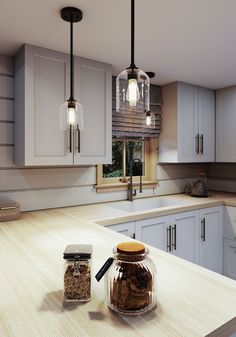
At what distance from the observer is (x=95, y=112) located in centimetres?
225

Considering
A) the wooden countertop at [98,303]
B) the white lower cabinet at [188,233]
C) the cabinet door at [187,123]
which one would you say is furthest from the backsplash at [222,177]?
the wooden countertop at [98,303]

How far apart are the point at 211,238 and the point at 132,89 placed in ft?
7.09

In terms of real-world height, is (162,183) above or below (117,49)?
Result: below

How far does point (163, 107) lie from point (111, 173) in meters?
0.97

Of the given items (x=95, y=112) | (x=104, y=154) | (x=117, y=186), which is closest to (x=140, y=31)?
(x=95, y=112)

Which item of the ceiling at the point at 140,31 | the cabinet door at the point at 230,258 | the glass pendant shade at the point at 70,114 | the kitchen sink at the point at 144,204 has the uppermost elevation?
the ceiling at the point at 140,31

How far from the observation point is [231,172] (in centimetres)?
342

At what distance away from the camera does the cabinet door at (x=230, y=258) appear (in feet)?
9.06

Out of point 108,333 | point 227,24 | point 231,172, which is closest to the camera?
point 108,333

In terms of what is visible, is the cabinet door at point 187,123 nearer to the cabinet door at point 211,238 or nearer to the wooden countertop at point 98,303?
the cabinet door at point 211,238

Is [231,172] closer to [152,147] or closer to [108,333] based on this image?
[152,147]

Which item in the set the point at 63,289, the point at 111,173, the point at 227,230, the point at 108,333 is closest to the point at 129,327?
the point at 108,333

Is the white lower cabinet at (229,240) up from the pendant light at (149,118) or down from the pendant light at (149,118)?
down

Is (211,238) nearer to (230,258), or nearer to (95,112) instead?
(230,258)
